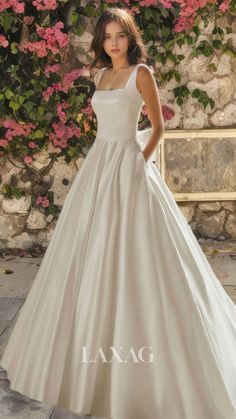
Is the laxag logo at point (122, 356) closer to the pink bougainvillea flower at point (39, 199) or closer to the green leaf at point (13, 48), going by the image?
the pink bougainvillea flower at point (39, 199)

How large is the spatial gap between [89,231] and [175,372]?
27.1 inches

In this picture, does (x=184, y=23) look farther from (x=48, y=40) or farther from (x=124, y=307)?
(x=124, y=307)

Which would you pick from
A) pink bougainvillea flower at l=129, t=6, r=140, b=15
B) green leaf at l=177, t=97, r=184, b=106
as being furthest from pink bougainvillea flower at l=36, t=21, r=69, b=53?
green leaf at l=177, t=97, r=184, b=106

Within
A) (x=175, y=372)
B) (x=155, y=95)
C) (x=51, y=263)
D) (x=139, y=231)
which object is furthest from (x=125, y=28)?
(x=175, y=372)

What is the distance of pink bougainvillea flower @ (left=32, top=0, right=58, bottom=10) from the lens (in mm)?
4551

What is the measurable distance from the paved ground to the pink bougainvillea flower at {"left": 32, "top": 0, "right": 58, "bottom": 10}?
85.0 inches

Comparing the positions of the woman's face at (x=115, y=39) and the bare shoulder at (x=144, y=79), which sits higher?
the woman's face at (x=115, y=39)

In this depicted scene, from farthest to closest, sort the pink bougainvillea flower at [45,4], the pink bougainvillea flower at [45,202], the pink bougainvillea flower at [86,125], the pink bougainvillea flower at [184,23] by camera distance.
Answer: the pink bougainvillea flower at [45,202] → the pink bougainvillea flower at [86,125] → the pink bougainvillea flower at [184,23] → the pink bougainvillea flower at [45,4]

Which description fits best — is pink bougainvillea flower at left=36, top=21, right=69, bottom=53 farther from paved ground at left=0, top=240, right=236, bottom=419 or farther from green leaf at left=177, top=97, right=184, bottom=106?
paved ground at left=0, top=240, right=236, bottom=419

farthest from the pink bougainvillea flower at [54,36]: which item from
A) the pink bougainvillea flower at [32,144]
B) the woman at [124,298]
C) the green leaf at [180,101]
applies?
the woman at [124,298]

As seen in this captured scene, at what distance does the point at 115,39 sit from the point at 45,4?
2.39 metres

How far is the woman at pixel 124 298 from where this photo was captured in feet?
7.22

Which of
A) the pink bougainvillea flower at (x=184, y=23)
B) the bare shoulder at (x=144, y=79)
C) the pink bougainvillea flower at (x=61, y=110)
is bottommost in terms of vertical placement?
the pink bougainvillea flower at (x=61, y=110)

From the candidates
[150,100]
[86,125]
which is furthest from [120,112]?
→ [86,125]
